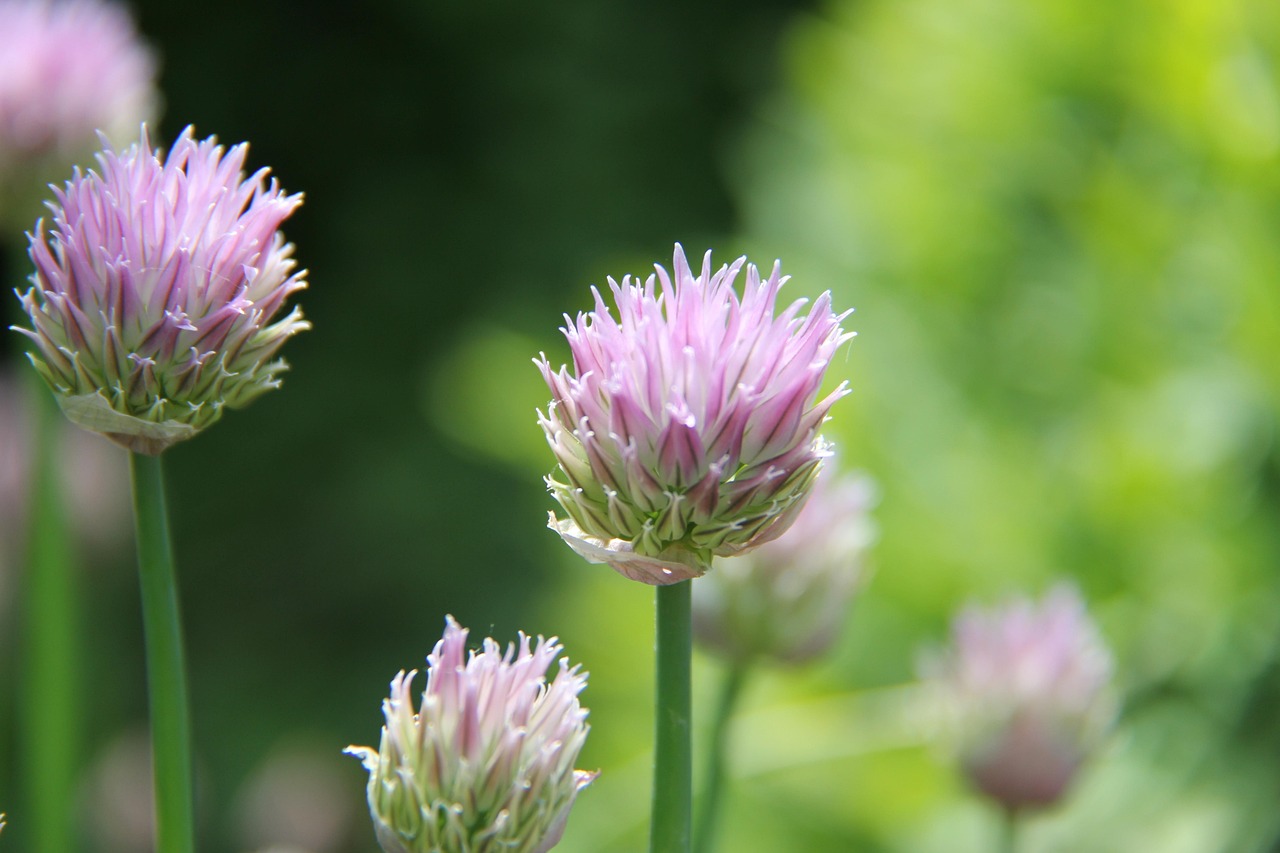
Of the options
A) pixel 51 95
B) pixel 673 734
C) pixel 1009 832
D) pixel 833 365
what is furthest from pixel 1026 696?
pixel 833 365

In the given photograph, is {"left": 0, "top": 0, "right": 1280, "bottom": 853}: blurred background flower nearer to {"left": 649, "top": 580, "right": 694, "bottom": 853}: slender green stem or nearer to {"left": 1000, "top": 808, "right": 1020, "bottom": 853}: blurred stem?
{"left": 1000, "top": 808, "right": 1020, "bottom": 853}: blurred stem

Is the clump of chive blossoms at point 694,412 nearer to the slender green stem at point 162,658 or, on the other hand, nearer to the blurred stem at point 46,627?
the slender green stem at point 162,658

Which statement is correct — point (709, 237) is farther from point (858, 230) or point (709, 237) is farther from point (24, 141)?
point (24, 141)

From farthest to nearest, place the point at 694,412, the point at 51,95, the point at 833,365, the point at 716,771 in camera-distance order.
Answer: the point at 833,365 < the point at 51,95 < the point at 716,771 < the point at 694,412

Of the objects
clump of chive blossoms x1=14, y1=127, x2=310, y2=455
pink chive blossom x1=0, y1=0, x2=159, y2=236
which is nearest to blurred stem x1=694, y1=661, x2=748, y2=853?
clump of chive blossoms x1=14, y1=127, x2=310, y2=455

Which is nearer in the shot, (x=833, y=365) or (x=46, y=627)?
(x=46, y=627)

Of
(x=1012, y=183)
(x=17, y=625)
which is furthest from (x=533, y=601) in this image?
(x=17, y=625)

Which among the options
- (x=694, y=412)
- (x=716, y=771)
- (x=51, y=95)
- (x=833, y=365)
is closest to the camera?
(x=694, y=412)

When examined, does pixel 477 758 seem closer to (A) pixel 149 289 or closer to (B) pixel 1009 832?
(A) pixel 149 289
